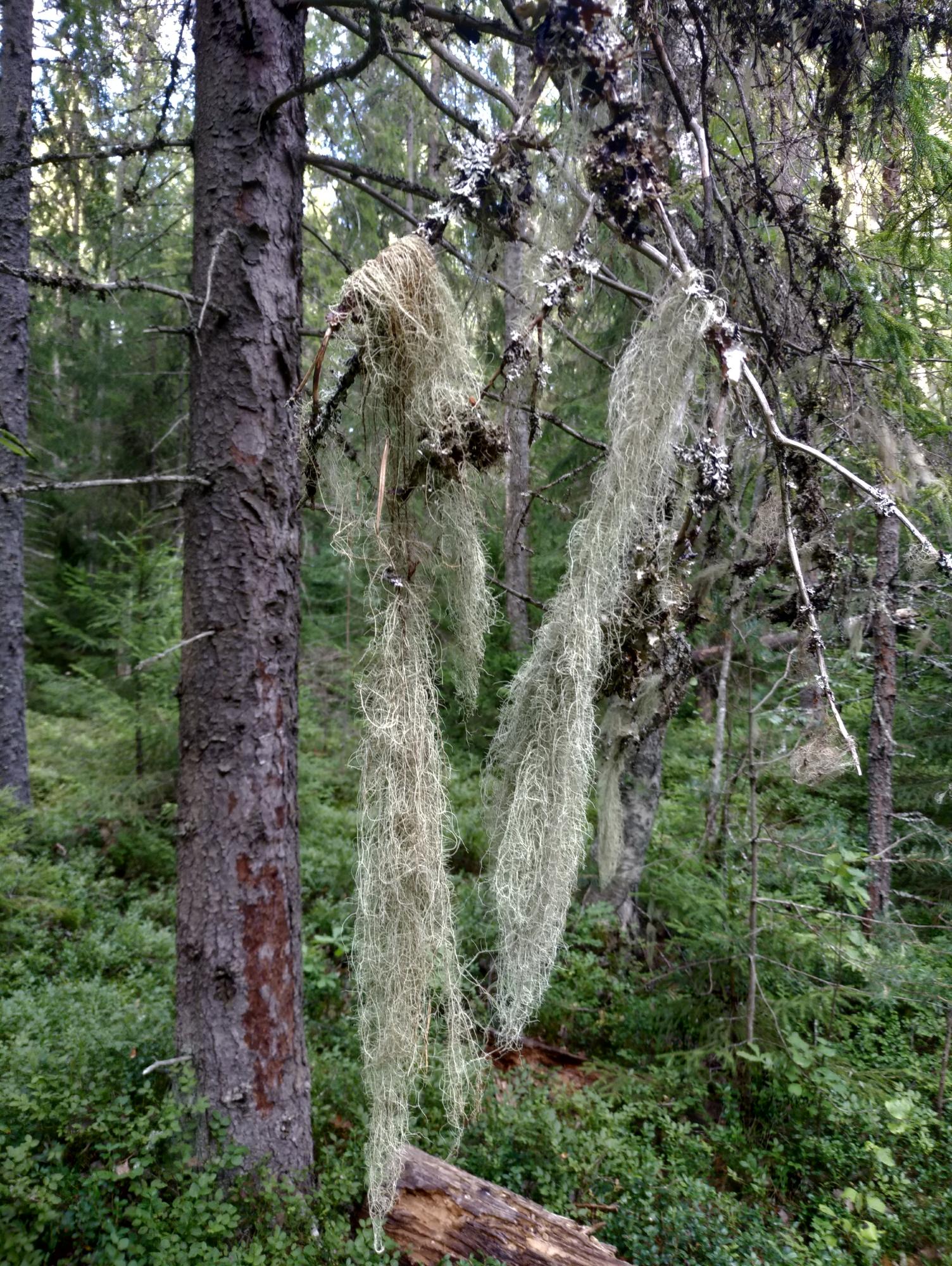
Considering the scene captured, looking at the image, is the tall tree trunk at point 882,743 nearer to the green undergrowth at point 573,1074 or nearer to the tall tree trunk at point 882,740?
the tall tree trunk at point 882,740

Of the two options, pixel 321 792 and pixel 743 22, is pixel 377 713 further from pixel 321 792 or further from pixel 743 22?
pixel 321 792

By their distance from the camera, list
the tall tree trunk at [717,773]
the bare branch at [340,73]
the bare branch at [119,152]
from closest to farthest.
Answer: the bare branch at [340,73] < the bare branch at [119,152] < the tall tree trunk at [717,773]

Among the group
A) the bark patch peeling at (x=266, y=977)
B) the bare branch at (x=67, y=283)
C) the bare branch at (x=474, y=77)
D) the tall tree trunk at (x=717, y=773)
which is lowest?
the bark patch peeling at (x=266, y=977)

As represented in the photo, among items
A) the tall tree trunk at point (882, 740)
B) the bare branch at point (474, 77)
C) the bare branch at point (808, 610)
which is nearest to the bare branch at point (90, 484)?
the bare branch at point (474, 77)

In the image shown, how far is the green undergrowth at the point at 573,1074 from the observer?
109 inches

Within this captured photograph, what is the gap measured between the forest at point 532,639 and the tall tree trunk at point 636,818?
Answer: 1.47 feet

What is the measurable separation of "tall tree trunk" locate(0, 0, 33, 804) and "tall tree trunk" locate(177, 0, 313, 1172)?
3638 mm

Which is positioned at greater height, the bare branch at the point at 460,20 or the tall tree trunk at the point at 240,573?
the bare branch at the point at 460,20

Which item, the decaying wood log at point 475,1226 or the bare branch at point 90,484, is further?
the decaying wood log at point 475,1226

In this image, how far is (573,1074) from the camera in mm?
4504

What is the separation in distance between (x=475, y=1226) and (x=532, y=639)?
7.48ft

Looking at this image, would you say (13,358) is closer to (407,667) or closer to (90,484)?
(90,484)

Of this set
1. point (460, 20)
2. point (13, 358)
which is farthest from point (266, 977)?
point (13, 358)

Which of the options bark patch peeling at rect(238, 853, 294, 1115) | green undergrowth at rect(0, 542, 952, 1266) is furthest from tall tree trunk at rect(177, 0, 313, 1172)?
green undergrowth at rect(0, 542, 952, 1266)
